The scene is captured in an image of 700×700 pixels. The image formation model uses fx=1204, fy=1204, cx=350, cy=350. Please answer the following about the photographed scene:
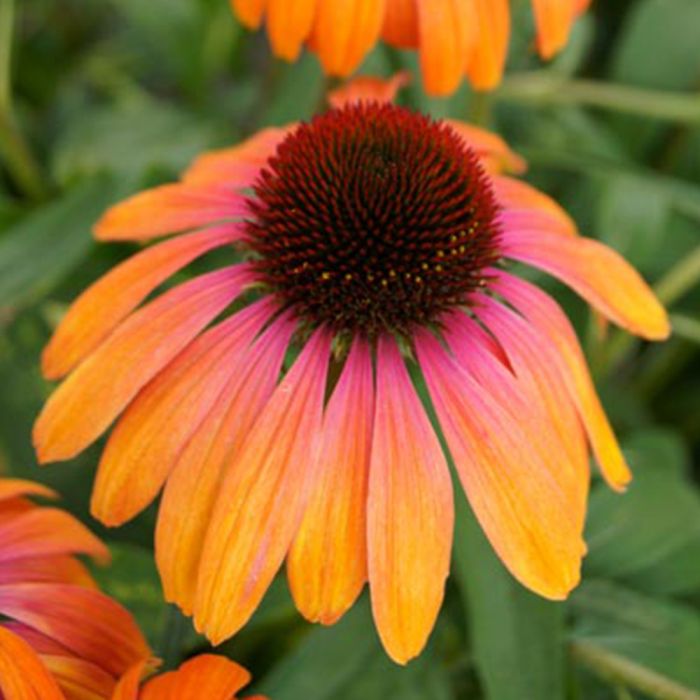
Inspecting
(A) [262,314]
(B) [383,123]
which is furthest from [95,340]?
(B) [383,123]

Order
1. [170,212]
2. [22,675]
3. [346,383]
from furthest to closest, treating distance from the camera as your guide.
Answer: [170,212], [346,383], [22,675]

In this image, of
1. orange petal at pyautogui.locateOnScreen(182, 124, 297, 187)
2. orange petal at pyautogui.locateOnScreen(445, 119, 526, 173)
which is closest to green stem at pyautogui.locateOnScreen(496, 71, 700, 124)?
orange petal at pyautogui.locateOnScreen(445, 119, 526, 173)

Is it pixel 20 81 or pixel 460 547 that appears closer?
pixel 460 547

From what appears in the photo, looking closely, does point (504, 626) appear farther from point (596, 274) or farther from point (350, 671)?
point (596, 274)

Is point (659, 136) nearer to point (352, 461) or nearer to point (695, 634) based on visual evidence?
point (695, 634)

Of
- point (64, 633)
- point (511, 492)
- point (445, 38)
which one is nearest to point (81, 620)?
point (64, 633)

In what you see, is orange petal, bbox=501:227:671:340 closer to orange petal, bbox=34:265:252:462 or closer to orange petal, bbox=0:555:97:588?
orange petal, bbox=34:265:252:462
